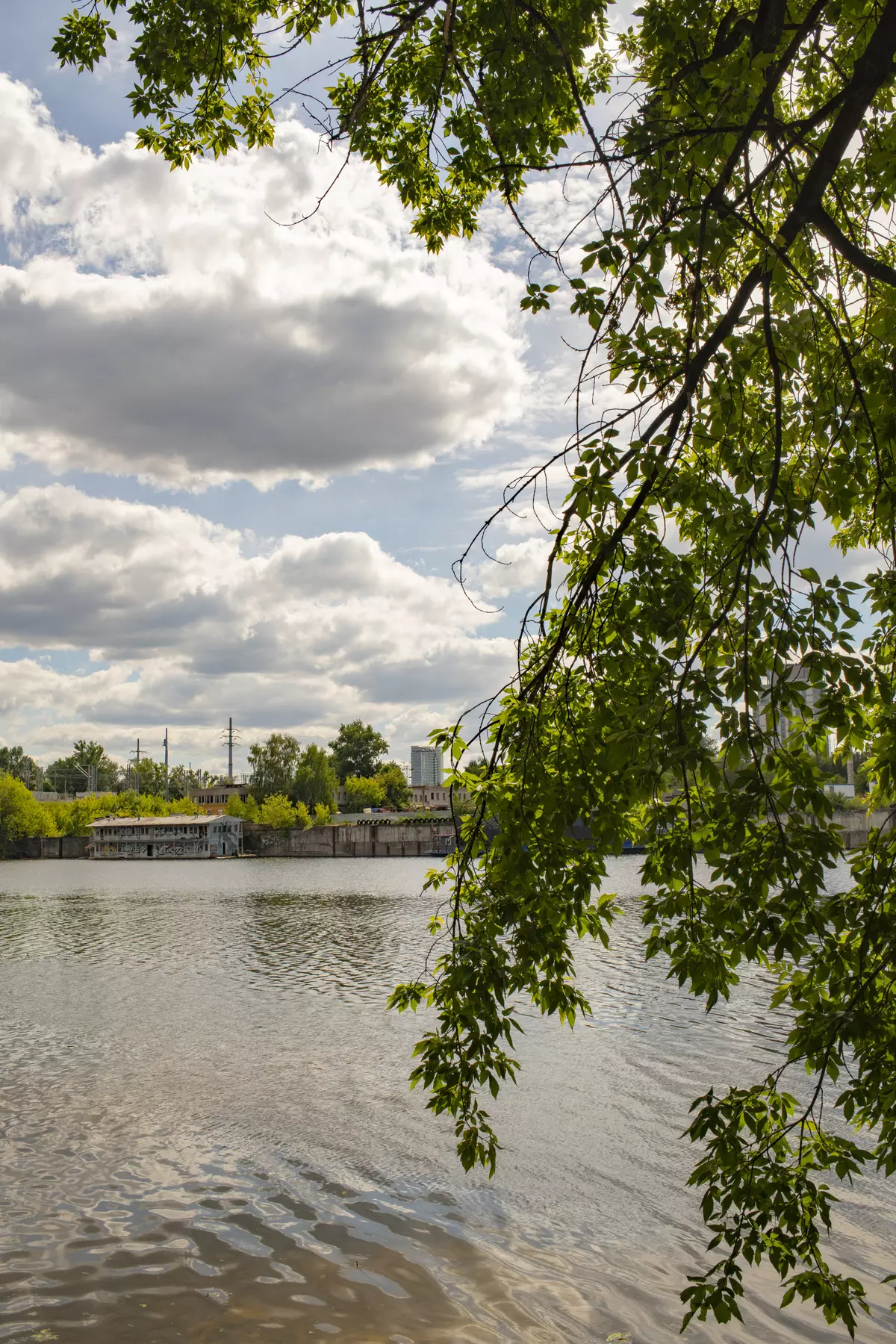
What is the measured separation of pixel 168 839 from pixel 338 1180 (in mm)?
108016

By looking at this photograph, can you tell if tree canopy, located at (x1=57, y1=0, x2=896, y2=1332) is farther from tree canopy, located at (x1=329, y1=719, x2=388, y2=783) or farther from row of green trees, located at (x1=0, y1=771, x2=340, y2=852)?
tree canopy, located at (x1=329, y1=719, x2=388, y2=783)

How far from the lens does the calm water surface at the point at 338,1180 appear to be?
7.50 m

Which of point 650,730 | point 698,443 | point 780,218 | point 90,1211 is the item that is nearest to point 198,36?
point 780,218

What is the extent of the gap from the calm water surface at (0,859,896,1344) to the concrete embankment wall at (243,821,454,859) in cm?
9491

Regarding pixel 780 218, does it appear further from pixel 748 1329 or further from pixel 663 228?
pixel 748 1329

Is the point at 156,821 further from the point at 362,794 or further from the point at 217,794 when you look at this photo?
the point at 217,794

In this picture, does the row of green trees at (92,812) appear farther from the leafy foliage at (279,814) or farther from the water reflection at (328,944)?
the water reflection at (328,944)

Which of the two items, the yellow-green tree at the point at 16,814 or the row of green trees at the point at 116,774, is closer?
the yellow-green tree at the point at 16,814

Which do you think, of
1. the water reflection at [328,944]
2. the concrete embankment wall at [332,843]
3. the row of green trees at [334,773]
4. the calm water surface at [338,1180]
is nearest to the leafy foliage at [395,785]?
the row of green trees at [334,773]

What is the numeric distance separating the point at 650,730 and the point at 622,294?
6.51 ft

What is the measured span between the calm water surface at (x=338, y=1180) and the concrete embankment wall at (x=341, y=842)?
94.9 m

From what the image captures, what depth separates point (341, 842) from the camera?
383 feet

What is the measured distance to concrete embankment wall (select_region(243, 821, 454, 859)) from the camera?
11681 centimetres

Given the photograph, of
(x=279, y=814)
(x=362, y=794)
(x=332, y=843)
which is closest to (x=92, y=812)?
(x=279, y=814)
